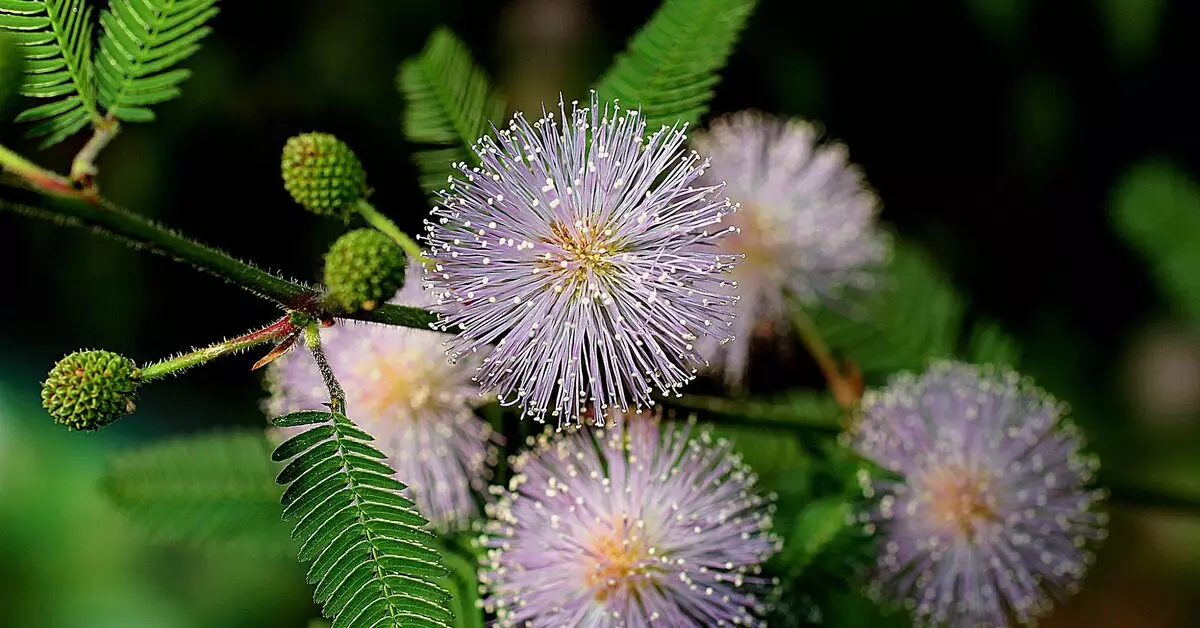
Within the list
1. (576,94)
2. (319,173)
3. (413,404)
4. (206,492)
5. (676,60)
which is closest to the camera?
(319,173)

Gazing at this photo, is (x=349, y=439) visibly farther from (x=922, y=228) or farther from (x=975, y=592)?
(x=922, y=228)

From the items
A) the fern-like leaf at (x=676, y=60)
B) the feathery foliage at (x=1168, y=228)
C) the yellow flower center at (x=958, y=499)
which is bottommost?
the yellow flower center at (x=958, y=499)

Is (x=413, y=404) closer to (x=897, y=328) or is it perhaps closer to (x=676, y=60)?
(x=676, y=60)

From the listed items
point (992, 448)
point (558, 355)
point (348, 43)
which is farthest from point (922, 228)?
point (558, 355)

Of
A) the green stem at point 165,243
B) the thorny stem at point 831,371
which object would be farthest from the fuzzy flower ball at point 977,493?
the green stem at point 165,243

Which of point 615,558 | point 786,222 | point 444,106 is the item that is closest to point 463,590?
point 615,558

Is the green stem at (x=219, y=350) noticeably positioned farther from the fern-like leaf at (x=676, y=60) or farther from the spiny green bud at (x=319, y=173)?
the fern-like leaf at (x=676, y=60)
